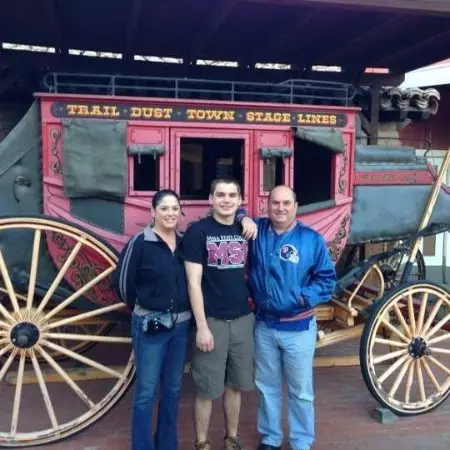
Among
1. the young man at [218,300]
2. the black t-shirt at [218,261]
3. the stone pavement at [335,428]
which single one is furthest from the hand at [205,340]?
the stone pavement at [335,428]

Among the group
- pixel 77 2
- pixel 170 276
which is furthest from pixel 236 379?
pixel 77 2

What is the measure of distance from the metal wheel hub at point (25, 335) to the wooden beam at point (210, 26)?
8.11 feet

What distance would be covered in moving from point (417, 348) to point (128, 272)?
7.10 ft

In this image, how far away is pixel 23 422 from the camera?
3.72 m

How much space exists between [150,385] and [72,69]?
3.74m

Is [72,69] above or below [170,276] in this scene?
above

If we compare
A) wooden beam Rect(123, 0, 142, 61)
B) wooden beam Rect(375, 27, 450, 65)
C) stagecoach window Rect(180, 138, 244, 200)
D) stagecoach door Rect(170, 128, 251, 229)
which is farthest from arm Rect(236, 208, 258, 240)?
wooden beam Rect(375, 27, 450, 65)

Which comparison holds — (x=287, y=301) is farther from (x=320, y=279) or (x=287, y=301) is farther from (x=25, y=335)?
A: (x=25, y=335)

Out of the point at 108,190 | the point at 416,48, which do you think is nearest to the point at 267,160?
the point at 108,190

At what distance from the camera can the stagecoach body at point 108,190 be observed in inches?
128

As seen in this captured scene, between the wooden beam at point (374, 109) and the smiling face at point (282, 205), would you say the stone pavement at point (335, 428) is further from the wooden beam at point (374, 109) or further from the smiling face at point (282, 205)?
A: the wooden beam at point (374, 109)

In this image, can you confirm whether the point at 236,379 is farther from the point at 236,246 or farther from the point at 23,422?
the point at 23,422

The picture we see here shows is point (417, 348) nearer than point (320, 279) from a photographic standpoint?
No

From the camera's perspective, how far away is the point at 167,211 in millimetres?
2871
